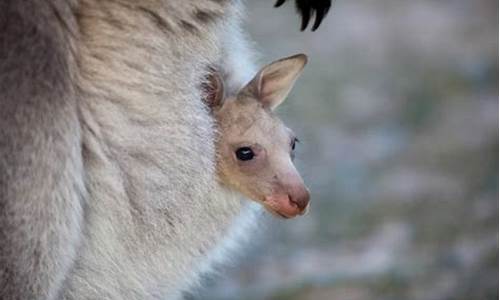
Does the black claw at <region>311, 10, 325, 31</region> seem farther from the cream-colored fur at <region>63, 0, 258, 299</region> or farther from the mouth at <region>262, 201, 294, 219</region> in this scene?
the mouth at <region>262, 201, 294, 219</region>

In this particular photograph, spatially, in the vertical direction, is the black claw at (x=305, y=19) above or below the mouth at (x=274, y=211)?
above

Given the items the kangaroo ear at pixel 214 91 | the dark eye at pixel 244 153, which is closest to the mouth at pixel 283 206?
the dark eye at pixel 244 153

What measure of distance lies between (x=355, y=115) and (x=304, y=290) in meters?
2.56

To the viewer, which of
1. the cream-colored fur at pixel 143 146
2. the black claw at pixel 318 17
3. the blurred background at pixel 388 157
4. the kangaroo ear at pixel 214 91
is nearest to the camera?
the cream-colored fur at pixel 143 146

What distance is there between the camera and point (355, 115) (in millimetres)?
9414

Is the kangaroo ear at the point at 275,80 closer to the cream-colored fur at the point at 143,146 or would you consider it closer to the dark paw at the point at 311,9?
the dark paw at the point at 311,9

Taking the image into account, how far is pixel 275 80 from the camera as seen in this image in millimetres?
4340

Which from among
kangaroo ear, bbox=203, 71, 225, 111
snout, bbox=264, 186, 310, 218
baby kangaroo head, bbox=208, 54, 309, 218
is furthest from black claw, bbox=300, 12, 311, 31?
snout, bbox=264, 186, 310, 218

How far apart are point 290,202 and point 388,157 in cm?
464

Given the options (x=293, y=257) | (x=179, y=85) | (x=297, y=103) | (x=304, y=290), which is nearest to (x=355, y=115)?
(x=297, y=103)

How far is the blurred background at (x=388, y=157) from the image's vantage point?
7121mm

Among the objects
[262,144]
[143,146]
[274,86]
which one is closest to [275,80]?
[274,86]

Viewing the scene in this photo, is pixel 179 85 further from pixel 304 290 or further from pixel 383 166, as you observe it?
pixel 383 166

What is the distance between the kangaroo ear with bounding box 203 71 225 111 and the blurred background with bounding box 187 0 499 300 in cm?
104
